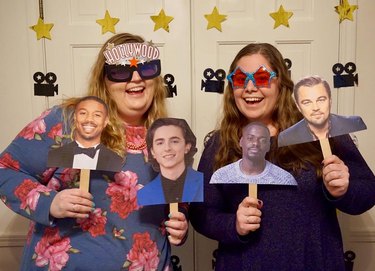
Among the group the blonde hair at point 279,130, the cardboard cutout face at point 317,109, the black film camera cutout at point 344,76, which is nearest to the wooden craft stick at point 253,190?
the blonde hair at point 279,130

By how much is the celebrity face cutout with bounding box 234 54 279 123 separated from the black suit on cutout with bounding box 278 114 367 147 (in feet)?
0.37

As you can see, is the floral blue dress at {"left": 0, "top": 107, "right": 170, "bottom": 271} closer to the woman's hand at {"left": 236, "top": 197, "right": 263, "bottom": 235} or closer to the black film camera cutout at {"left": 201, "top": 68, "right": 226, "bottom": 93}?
the woman's hand at {"left": 236, "top": 197, "right": 263, "bottom": 235}

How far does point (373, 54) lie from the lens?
1648mm

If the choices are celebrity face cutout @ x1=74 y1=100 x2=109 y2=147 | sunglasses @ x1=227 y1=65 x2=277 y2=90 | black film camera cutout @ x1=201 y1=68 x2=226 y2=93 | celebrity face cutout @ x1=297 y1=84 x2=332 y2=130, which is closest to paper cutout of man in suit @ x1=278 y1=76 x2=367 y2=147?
celebrity face cutout @ x1=297 y1=84 x2=332 y2=130

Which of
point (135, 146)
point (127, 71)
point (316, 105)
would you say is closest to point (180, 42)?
point (127, 71)

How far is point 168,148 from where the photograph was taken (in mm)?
1061

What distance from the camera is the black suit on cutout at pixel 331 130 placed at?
1048mm

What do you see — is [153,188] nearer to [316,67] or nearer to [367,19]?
[316,67]

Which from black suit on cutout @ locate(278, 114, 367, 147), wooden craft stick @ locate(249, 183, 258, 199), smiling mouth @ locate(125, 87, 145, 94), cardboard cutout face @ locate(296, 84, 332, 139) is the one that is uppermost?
smiling mouth @ locate(125, 87, 145, 94)

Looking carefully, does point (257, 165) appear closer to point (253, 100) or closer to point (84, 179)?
point (253, 100)

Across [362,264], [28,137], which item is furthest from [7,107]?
[362,264]

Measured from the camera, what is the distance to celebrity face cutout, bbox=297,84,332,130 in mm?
1047

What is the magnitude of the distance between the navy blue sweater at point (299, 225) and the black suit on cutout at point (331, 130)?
12 cm

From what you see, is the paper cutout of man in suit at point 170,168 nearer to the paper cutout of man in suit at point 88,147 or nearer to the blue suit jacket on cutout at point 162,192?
the blue suit jacket on cutout at point 162,192
